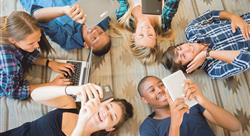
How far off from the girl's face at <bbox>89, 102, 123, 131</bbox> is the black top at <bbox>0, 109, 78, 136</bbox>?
141 mm

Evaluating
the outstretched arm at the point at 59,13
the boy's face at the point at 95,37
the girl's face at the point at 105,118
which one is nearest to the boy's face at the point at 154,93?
the girl's face at the point at 105,118

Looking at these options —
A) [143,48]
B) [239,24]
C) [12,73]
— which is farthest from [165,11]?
[12,73]

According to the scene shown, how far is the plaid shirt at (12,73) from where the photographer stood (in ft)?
4.42

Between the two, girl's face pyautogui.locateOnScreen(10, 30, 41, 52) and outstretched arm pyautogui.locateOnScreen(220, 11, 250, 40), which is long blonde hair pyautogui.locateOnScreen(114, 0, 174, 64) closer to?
outstretched arm pyautogui.locateOnScreen(220, 11, 250, 40)

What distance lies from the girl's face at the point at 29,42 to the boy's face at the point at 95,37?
0.28 m

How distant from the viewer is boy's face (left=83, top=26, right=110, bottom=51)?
155cm

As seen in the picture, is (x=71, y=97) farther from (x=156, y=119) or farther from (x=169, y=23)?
(x=169, y=23)

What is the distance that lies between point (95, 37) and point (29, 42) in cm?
34

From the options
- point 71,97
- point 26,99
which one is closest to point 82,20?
point 71,97

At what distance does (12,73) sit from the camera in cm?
138

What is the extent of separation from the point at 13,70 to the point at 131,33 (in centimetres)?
64

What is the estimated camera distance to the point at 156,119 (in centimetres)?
142

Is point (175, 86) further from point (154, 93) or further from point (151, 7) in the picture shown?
point (151, 7)

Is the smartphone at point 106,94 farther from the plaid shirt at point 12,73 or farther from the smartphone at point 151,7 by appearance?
the smartphone at point 151,7
